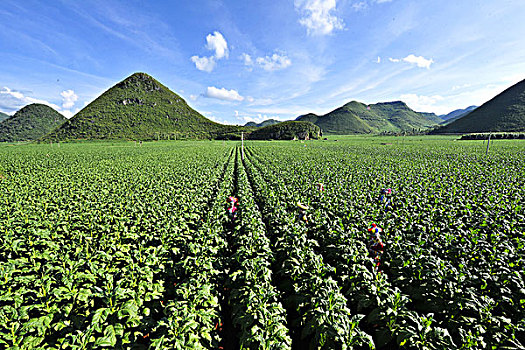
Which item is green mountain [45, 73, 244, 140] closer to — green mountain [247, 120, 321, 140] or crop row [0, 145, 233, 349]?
green mountain [247, 120, 321, 140]

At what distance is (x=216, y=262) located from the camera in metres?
6.54

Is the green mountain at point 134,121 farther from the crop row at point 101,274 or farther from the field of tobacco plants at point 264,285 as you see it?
the field of tobacco plants at point 264,285

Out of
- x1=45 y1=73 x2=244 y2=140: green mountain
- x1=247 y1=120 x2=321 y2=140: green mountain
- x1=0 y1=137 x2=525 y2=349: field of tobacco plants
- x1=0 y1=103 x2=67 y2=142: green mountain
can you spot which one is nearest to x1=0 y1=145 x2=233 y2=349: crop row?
x1=0 y1=137 x2=525 y2=349: field of tobacco plants

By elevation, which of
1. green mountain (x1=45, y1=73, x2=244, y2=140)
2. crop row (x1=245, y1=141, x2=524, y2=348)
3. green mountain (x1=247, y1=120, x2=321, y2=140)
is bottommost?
crop row (x1=245, y1=141, x2=524, y2=348)

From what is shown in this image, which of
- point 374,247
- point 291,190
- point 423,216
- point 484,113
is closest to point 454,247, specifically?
point 374,247

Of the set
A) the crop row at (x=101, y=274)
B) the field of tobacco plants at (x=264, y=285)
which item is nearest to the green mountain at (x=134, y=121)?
the crop row at (x=101, y=274)

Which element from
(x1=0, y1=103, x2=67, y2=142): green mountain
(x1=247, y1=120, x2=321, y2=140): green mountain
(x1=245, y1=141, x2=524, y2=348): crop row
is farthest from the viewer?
(x1=0, y1=103, x2=67, y2=142): green mountain

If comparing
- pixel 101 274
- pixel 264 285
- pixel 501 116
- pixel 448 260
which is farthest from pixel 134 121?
pixel 501 116

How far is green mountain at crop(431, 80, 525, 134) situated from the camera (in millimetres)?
131375

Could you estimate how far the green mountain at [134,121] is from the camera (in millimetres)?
143500

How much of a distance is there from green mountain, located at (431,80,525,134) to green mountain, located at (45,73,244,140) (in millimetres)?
157102

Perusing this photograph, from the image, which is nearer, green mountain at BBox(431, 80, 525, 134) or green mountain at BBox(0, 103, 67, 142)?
green mountain at BBox(431, 80, 525, 134)

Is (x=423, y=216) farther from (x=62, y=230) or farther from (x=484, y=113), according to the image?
(x=484, y=113)

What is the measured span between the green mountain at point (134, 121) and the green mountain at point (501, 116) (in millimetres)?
157102
